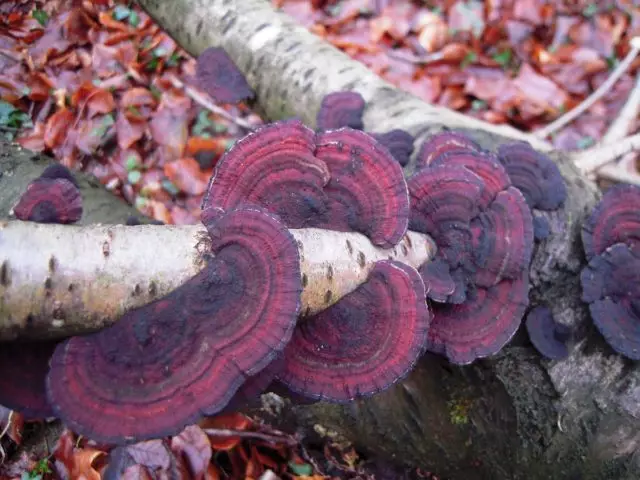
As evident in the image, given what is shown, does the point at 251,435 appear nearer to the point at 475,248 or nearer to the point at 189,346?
the point at 475,248

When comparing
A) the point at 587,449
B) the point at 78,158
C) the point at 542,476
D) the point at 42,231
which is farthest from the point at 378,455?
the point at 78,158

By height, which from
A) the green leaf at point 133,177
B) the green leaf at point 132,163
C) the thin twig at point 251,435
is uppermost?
the green leaf at point 132,163

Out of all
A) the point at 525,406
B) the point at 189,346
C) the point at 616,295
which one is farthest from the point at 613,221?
the point at 189,346

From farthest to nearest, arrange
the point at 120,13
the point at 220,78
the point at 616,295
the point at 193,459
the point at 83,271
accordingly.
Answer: the point at 120,13 → the point at 220,78 → the point at 193,459 → the point at 616,295 → the point at 83,271

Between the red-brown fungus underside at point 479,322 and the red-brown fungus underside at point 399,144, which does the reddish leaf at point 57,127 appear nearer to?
the red-brown fungus underside at point 399,144

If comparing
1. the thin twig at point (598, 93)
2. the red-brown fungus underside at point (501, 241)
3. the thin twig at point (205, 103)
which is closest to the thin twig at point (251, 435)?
the red-brown fungus underside at point (501, 241)

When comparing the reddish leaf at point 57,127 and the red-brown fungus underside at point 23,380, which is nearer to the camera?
the red-brown fungus underside at point 23,380
